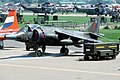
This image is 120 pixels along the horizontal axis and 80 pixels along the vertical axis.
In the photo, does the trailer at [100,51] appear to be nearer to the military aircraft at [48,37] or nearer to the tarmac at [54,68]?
the tarmac at [54,68]

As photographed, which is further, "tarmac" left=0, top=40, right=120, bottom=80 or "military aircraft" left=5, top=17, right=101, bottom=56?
"military aircraft" left=5, top=17, right=101, bottom=56

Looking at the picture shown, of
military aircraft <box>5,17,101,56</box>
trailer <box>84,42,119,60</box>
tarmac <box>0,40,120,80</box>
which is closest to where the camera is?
tarmac <box>0,40,120,80</box>

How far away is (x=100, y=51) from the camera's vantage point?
35156mm

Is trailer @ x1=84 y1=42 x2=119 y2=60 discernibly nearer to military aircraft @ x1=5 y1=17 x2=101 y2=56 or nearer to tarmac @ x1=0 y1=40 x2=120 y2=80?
tarmac @ x1=0 y1=40 x2=120 y2=80

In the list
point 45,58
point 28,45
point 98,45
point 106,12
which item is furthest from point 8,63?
point 106,12

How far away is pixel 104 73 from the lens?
28281 millimetres

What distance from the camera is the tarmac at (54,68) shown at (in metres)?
27.0

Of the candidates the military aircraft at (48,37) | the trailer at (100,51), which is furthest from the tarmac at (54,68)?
the military aircraft at (48,37)

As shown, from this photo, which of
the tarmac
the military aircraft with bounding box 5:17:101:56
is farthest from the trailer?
the military aircraft with bounding box 5:17:101:56

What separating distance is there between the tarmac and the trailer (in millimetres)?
636

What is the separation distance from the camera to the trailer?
1376 inches

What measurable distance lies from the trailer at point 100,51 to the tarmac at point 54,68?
2.09 ft

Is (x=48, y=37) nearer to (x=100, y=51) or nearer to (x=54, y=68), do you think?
(x=100, y=51)

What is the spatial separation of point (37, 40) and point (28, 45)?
17.4ft
